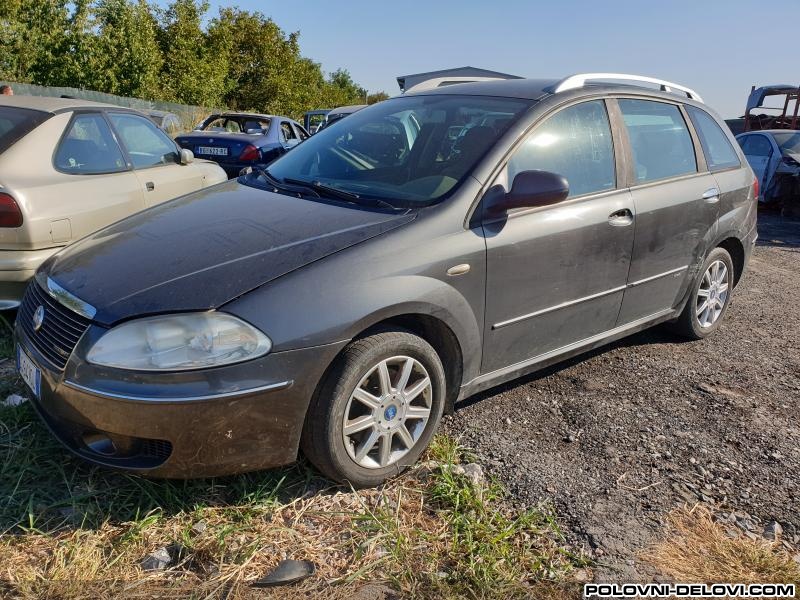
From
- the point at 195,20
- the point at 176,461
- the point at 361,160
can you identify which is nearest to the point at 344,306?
the point at 176,461

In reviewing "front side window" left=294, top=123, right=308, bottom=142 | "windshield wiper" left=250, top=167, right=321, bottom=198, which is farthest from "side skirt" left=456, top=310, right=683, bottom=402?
"front side window" left=294, top=123, right=308, bottom=142

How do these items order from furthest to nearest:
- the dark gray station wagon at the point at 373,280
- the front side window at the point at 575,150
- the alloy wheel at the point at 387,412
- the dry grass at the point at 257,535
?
the front side window at the point at 575,150
the alloy wheel at the point at 387,412
the dark gray station wagon at the point at 373,280
the dry grass at the point at 257,535

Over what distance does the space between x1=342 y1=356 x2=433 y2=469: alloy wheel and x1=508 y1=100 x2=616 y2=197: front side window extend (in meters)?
1.08

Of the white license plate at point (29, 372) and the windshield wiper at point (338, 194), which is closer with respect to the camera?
the white license plate at point (29, 372)

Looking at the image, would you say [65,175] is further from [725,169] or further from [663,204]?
[725,169]

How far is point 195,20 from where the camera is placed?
91.7 ft

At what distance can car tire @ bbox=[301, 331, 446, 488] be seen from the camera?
2.47m

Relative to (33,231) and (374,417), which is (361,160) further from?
(33,231)

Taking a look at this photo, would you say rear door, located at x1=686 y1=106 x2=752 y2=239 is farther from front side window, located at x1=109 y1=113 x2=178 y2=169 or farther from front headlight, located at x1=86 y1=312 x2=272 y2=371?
front side window, located at x1=109 y1=113 x2=178 y2=169

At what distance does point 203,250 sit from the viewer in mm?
2627

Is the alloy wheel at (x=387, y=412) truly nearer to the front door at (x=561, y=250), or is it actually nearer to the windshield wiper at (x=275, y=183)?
the front door at (x=561, y=250)

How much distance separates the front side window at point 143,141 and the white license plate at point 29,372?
8.81ft

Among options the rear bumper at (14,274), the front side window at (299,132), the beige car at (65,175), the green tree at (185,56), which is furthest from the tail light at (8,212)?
the green tree at (185,56)

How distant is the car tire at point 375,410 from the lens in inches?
97.4
